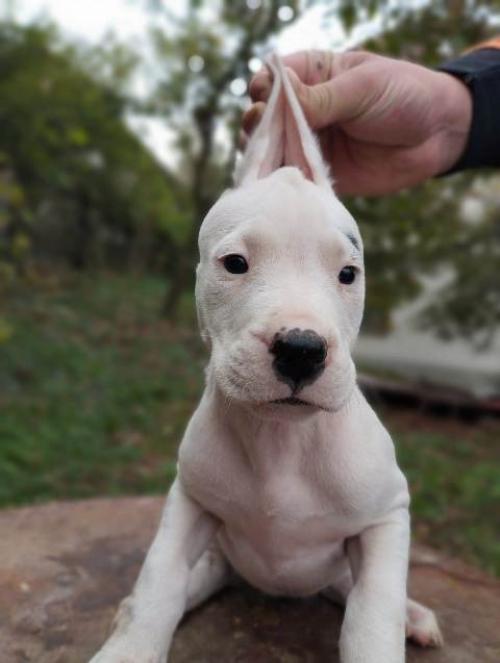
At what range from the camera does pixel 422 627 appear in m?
1.61

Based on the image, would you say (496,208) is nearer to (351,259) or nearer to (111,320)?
(111,320)

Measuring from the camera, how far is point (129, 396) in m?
5.62

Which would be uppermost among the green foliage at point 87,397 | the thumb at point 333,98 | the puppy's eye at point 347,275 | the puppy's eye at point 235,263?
the thumb at point 333,98

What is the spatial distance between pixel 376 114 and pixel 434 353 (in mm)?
7926

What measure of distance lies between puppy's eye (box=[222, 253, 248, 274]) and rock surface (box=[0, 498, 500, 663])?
3.06ft

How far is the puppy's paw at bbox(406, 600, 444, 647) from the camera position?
1605mm

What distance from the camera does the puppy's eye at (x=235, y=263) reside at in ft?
4.00

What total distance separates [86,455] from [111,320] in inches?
176

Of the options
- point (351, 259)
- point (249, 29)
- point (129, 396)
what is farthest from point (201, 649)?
point (249, 29)

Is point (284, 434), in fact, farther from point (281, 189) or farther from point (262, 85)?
point (262, 85)

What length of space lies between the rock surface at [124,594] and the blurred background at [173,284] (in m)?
1.36

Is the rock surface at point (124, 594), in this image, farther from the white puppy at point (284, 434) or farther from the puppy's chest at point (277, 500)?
the puppy's chest at point (277, 500)

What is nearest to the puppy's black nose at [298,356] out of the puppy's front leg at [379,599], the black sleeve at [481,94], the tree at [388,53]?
the puppy's front leg at [379,599]

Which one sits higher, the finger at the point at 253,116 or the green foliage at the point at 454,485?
the finger at the point at 253,116
